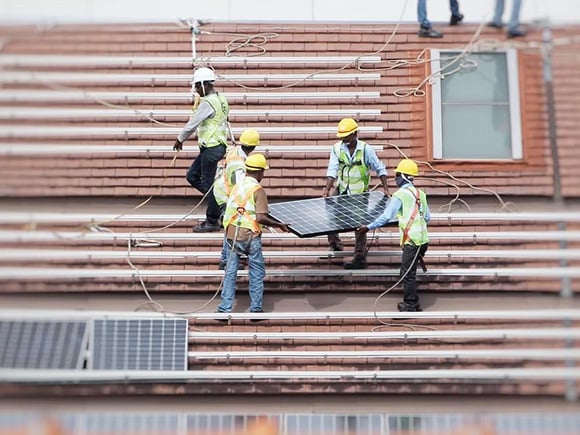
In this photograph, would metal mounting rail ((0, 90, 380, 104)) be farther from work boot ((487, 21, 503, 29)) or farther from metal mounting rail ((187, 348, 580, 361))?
metal mounting rail ((187, 348, 580, 361))

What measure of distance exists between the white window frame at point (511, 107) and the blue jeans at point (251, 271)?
9.95 feet

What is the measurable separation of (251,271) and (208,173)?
61.7 inches

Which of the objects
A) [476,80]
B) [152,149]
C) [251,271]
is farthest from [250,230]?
[476,80]

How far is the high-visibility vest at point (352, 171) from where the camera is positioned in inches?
555

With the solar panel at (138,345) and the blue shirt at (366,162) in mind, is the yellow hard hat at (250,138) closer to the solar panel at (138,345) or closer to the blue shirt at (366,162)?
the blue shirt at (366,162)

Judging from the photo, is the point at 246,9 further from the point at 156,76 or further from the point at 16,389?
the point at 16,389

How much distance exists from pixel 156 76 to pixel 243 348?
4315 millimetres

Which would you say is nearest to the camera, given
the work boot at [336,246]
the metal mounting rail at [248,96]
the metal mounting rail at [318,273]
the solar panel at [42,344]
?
the solar panel at [42,344]

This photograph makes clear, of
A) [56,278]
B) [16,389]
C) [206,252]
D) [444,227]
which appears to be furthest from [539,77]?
[16,389]

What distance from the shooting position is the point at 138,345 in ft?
42.9

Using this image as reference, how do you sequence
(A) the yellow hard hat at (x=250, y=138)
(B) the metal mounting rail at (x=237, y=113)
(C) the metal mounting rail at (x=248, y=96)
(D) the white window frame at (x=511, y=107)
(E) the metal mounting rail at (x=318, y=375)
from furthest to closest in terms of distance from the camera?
1. (C) the metal mounting rail at (x=248, y=96)
2. (B) the metal mounting rail at (x=237, y=113)
3. (D) the white window frame at (x=511, y=107)
4. (A) the yellow hard hat at (x=250, y=138)
5. (E) the metal mounting rail at (x=318, y=375)

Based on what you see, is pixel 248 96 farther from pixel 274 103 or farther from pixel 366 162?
pixel 366 162

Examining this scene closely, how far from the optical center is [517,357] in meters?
13.1

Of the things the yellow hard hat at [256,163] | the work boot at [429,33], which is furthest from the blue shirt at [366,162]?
the work boot at [429,33]
